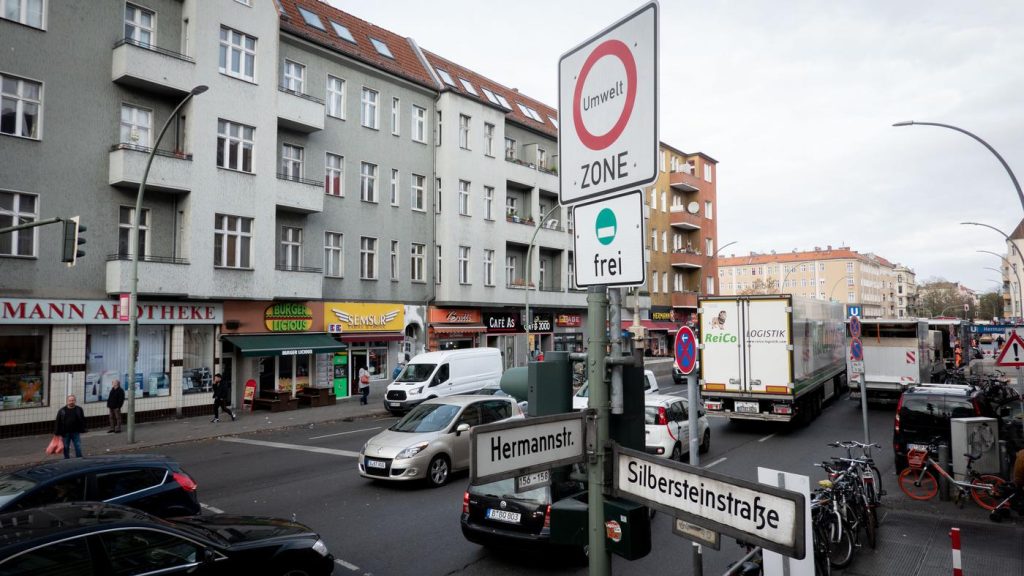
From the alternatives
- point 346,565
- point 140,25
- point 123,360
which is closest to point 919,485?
point 346,565

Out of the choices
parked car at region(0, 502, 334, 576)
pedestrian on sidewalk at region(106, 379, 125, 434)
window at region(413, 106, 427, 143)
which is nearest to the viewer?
parked car at region(0, 502, 334, 576)

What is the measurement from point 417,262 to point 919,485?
2455cm

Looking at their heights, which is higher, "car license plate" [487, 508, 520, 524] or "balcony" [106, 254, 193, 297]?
"balcony" [106, 254, 193, 297]

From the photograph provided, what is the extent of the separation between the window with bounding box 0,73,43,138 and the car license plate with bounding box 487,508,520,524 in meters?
19.6

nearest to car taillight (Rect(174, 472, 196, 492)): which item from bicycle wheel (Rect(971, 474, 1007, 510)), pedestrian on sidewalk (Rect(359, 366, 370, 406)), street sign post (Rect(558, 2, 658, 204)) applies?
street sign post (Rect(558, 2, 658, 204))

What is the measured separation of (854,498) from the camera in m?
8.21

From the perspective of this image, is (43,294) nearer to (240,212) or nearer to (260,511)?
(240,212)

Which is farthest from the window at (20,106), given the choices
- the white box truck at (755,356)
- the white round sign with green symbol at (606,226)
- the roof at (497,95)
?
the white round sign with green symbol at (606,226)

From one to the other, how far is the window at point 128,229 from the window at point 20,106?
326cm

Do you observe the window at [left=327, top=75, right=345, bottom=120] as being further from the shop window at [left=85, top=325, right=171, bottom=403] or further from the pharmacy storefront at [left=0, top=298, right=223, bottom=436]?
the shop window at [left=85, top=325, right=171, bottom=403]

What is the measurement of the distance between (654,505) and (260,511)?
30.1ft

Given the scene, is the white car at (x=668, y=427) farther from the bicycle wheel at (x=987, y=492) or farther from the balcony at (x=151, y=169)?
the balcony at (x=151, y=169)

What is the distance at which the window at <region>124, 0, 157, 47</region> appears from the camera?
21.1 m

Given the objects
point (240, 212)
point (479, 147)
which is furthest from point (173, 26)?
point (479, 147)
